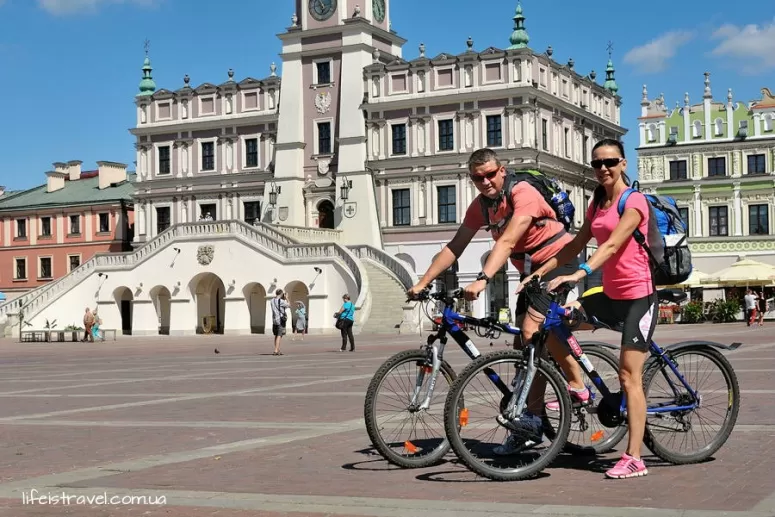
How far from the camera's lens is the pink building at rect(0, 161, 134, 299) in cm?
7206

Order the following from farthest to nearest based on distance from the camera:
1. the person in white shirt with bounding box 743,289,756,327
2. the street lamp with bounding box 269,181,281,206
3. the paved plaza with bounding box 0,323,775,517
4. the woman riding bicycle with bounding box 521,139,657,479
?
1. the street lamp with bounding box 269,181,281,206
2. the person in white shirt with bounding box 743,289,756,327
3. the woman riding bicycle with bounding box 521,139,657,479
4. the paved plaza with bounding box 0,323,775,517

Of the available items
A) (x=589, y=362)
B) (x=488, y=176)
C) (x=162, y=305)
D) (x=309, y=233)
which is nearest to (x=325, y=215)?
(x=309, y=233)

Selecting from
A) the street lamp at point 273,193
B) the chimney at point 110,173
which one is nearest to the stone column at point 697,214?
the street lamp at point 273,193

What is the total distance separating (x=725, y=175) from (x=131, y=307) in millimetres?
35915

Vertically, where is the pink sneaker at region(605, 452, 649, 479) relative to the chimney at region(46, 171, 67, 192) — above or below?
below

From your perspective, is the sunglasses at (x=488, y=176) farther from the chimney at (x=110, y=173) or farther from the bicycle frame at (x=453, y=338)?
the chimney at (x=110, y=173)

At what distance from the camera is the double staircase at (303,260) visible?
48.8m

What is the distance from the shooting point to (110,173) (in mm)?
76688

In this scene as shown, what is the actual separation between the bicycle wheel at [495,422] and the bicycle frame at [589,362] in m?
0.31

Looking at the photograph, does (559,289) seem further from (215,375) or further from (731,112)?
(731,112)

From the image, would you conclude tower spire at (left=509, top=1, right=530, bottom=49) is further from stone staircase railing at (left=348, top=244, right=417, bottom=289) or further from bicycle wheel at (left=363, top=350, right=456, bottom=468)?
bicycle wheel at (left=363, top=350, right=456, bottom=468)

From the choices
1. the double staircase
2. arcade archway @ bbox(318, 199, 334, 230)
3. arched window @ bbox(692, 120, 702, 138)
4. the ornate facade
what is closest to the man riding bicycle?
the double staircase

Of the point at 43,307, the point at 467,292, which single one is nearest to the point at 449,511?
the point at 467,292

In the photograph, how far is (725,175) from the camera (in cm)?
7000
